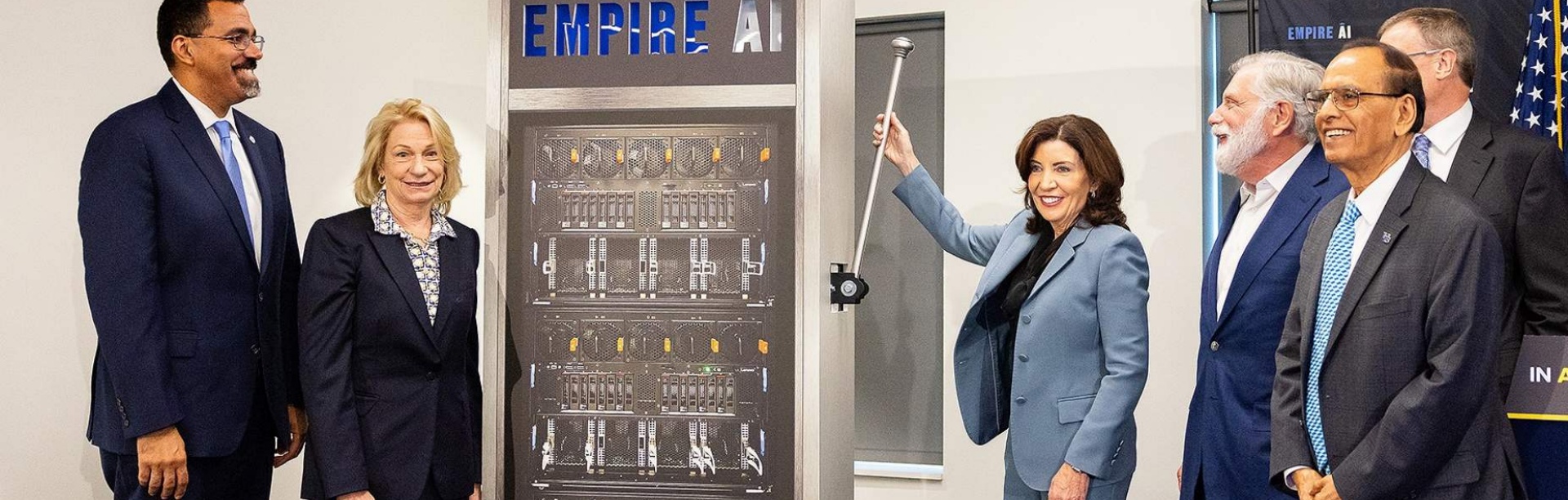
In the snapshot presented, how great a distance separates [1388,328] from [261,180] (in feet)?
8.37

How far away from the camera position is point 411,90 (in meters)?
5.25

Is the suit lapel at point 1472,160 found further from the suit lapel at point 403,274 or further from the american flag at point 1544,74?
the suit lapel at point 403,274

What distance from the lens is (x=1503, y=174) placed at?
290 cm

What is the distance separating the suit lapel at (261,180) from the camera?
3.09 metres

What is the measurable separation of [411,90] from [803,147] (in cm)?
256

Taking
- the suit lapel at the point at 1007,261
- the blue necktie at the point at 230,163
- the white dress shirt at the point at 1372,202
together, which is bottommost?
the suit lapel at the point at 1007,261

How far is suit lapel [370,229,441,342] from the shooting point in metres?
2.97

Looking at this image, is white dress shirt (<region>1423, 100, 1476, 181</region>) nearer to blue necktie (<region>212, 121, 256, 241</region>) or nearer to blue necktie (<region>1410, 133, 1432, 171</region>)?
blue necktie (<region>1410, 133, 1432, 171</region>)

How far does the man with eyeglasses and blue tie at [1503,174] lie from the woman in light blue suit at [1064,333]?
76 cm

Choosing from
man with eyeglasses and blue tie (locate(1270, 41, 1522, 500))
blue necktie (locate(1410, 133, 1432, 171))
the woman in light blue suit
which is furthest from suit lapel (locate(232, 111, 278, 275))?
blue necktie (locate(1410, 133, 1432, 171))

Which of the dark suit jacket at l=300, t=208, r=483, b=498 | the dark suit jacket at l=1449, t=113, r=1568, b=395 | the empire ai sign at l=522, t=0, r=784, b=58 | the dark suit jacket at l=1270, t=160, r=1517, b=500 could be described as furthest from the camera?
the empire ai sign at l=522, t=0, r=784, b=58

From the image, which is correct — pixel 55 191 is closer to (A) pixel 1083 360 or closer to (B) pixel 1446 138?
(A) pixel 1083 360

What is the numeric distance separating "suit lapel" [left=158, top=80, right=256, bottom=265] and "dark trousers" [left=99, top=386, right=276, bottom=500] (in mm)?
408

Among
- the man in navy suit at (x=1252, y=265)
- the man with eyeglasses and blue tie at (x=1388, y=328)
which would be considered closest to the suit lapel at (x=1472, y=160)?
the man in navy suit at (x=1252, y=265)
